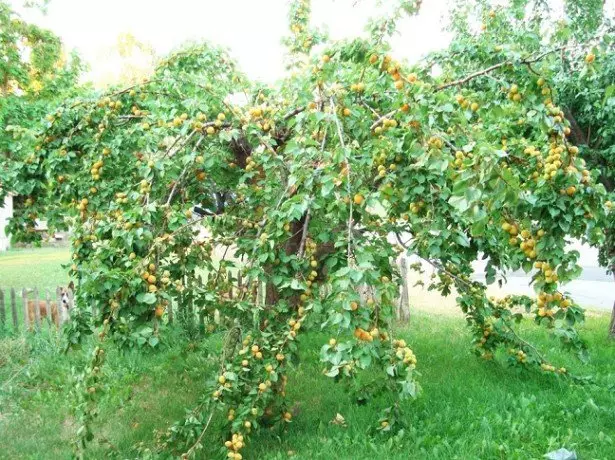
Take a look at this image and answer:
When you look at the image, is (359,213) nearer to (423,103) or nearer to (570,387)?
(423,103)

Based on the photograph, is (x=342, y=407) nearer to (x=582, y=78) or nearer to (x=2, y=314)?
(x=582, y=78)

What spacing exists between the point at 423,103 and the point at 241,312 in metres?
1.59

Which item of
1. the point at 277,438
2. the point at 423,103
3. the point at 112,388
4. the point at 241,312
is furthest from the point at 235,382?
the point at 112,388

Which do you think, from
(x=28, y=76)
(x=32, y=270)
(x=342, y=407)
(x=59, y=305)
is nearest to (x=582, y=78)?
(x=342, y=407)

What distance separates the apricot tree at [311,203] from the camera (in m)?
2.29

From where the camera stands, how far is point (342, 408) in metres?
4.29

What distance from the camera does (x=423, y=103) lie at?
2.22m

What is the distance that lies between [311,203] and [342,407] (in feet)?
7.69

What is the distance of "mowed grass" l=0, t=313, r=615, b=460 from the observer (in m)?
3.54

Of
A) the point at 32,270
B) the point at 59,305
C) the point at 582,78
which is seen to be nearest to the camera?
the point at 582,78

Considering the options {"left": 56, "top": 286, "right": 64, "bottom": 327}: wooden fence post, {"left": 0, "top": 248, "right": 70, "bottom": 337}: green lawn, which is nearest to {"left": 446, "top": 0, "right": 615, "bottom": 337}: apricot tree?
{"left": 56, "top": 286, "right": 64, "bottom": 327}: wooden fence post

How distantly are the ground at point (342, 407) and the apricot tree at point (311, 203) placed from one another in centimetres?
31

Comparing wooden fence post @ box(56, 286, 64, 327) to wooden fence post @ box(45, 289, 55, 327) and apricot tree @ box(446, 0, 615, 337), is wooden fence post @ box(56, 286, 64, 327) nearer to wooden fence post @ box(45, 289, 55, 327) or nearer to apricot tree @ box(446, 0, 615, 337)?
wooden fence post @ box(45, 289, 55, 327)

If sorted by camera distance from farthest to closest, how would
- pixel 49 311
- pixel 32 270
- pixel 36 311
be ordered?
pixel 32 270
pixel 49 311
pixel 36 311
